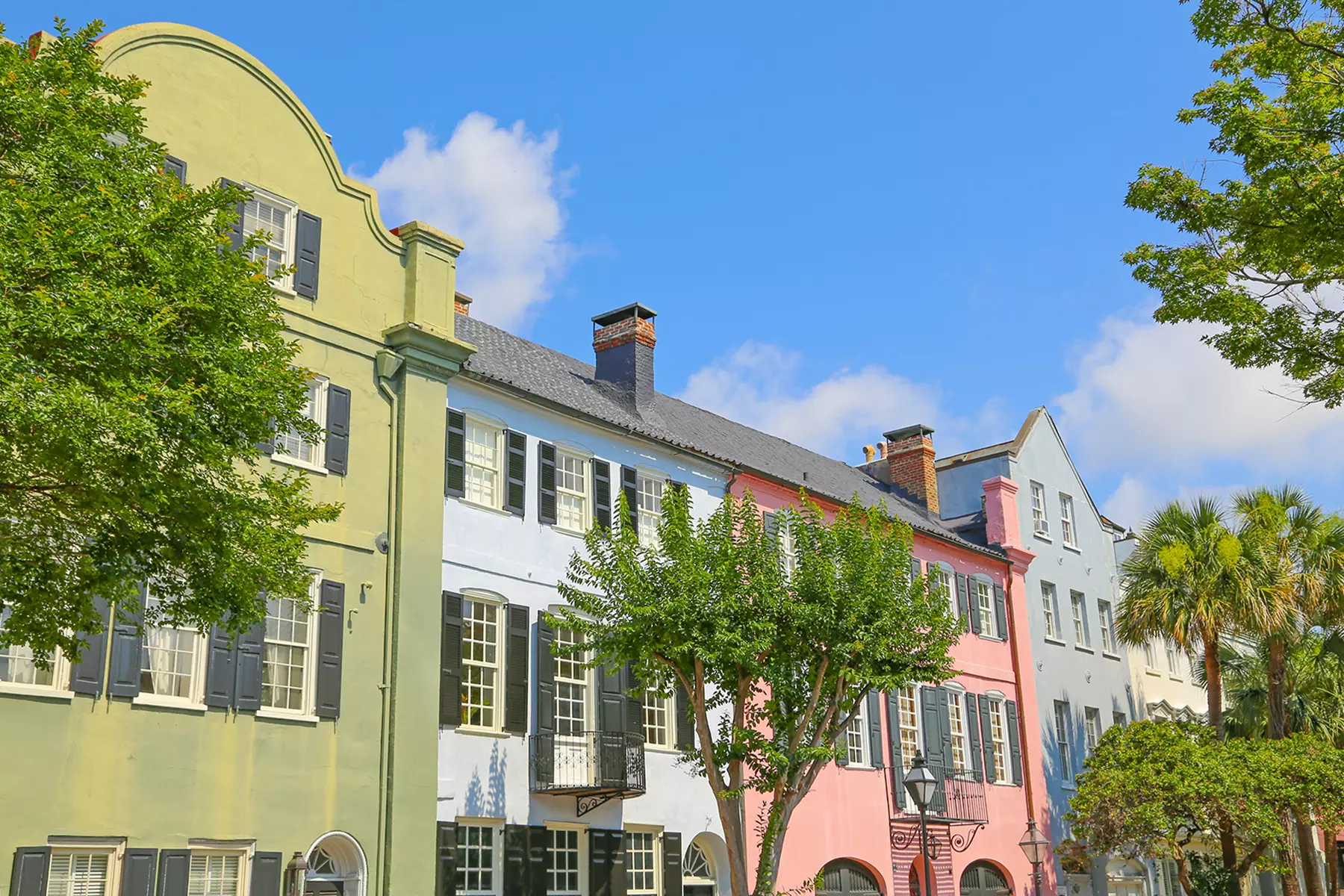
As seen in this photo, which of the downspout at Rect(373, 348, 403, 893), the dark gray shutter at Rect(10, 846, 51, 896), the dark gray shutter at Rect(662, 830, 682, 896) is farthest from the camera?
the dark gray shutter at Rect(662, 830, 682, 896)

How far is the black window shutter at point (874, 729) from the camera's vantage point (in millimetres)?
28516

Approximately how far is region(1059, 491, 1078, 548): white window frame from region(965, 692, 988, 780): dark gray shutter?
7.22 metres

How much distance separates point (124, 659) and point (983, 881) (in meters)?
21.0

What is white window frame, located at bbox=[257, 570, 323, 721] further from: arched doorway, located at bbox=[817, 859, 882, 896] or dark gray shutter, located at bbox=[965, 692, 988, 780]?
dark gray shutter, located at bbox=[965, 692, 988, 780]

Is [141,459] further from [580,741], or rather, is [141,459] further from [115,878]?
[580,741]

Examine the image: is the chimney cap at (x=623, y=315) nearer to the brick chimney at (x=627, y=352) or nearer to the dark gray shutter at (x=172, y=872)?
the brick chimney at (x=627, y=352)

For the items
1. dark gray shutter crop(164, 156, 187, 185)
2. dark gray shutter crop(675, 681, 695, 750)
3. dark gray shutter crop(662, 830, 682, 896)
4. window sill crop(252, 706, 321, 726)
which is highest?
dark gray shutter crop(164, 156, 187, 185)

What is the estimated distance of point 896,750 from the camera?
29156 millimetres

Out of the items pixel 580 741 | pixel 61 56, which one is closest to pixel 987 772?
pixel 580 741

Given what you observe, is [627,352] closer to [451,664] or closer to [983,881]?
[451,664]

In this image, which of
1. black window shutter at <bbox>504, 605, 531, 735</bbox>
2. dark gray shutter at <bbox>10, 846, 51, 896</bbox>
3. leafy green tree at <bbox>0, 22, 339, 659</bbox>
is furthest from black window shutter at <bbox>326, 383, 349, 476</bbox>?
dark gray shutter at <bbox>10, 846, 51, 896</bbox>

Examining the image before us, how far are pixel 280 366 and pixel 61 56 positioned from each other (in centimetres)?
335

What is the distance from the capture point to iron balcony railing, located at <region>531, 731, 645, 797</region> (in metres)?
21.0

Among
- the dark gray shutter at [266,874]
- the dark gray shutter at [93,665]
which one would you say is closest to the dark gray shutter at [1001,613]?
the dark gray shutter at [266,874]
